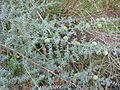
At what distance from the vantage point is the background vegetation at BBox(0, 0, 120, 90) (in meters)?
1.61

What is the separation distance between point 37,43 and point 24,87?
0.85 ft

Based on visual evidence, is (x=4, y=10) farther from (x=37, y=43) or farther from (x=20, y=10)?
(x=37, y=43)

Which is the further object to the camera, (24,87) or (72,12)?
(72,12)

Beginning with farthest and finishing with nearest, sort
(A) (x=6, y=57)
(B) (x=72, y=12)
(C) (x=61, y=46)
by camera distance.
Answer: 1. (B) (x=72, y=12)
2. (C) (x=61, y=46)
3. (A) (x=6, y=57)

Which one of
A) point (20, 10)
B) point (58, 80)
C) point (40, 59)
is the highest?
point (20, 10)

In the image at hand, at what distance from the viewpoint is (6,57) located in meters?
1.58

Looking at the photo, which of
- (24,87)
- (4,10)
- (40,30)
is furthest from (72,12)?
(24,87)

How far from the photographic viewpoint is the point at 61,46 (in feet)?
5.56

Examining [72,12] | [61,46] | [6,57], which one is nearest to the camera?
[6,57]

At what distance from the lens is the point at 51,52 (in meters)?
1.60

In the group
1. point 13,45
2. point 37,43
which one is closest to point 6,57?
point 13,45

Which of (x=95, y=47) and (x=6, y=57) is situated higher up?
(x=6, y=57)

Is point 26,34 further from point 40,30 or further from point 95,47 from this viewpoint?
point 95,47

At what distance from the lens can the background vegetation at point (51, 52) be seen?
5.27ft
